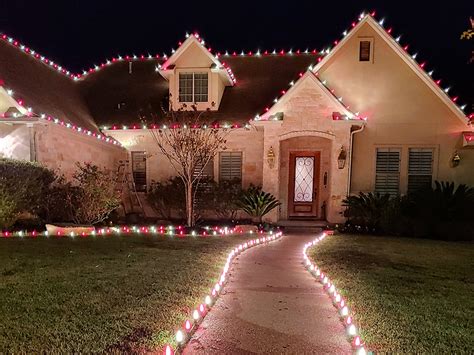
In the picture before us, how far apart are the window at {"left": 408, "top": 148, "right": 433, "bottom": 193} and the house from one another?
0.03 m

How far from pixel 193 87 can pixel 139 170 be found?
144 inches

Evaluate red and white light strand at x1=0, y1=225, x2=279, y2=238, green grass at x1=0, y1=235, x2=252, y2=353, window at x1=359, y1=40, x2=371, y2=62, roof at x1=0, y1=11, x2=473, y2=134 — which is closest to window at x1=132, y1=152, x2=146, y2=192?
roof at x1=0, y1=11, x2=473, y2=134

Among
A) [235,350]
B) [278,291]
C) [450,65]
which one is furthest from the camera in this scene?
[450,65]

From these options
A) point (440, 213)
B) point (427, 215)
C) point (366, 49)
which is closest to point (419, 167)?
point (440, 213)

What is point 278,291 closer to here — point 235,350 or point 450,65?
point 235,350

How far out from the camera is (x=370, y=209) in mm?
9961

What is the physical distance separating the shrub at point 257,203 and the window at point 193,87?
4.12 m

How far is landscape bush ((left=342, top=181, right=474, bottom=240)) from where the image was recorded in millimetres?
9211

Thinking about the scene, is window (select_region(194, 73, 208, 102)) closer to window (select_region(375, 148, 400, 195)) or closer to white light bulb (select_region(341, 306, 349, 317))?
window (select_region(375, 148, 400, 195))

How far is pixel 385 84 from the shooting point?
11.0 metres

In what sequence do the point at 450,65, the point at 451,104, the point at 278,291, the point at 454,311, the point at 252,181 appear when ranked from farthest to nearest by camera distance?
1. the point at 450,65
2. the point at 252,181
3. the point at 451,104
4. the point at 278,291
5. the point at 454,311

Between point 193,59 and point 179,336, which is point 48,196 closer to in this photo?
point 193,59

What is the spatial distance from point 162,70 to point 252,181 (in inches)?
203

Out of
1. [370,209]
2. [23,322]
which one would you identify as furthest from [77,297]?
[370,209]
